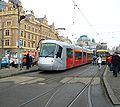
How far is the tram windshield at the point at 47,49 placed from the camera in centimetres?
2555

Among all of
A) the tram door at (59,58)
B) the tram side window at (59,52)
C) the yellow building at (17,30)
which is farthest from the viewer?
the yellow building at (17,30)

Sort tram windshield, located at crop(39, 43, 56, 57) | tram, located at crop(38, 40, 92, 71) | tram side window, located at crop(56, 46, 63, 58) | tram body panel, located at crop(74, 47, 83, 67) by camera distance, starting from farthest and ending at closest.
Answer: tram body panel, located at crop(74, 47, 83, 67), tram side window, located at crop(56, 46, 63, 58), tram windshield, located at crop(39, 43, 56, 57), tram, located at crop(38, 40, 92, 71)

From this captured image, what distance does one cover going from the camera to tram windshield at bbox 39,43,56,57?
25.5 meters

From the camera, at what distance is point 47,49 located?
85.0ft

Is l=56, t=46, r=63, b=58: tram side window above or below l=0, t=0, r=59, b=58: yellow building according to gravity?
below

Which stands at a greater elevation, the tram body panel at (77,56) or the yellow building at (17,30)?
the yellow building at (17,30)

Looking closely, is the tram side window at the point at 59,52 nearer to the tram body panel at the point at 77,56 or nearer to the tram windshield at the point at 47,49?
the tram windshield at the point at 47,49

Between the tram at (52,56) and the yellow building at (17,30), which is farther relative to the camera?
the yellow building at (17,30)

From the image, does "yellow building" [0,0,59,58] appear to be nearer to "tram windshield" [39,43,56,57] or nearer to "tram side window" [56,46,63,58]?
"tram side window" [56,46,63,58]

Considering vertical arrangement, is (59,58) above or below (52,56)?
below

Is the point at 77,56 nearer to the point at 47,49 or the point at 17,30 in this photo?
the point at 47,49

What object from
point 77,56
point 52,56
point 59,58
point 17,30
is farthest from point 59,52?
point 17,30

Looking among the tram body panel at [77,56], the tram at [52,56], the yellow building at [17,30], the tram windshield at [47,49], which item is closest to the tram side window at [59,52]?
the tram at [52,56]

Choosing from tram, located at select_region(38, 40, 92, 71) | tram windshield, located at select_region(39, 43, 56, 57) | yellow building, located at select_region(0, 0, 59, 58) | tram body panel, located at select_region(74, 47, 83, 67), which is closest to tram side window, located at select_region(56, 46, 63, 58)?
tram, located at select_region(38, 40, 92, 71)
